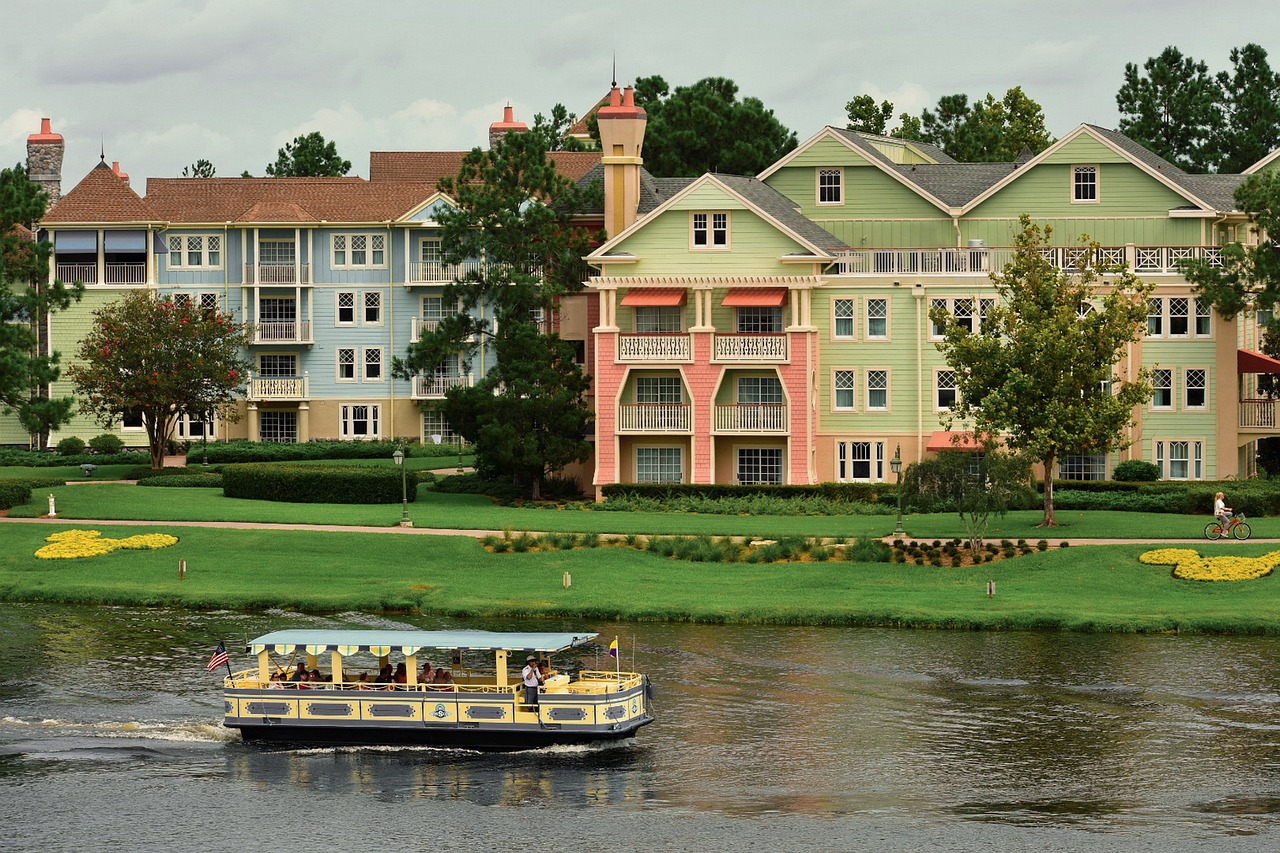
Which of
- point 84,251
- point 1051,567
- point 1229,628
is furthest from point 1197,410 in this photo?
point 84,251

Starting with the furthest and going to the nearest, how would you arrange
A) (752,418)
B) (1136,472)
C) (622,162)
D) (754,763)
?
(622,162) → (752,418) → (1136,472) → (754,763)

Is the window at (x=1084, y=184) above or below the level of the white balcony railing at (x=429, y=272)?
above

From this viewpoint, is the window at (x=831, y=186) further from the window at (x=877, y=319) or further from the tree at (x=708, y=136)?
the tree at (x=708, y=136)

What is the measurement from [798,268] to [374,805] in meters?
45.3

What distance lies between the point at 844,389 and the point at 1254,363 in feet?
56.2

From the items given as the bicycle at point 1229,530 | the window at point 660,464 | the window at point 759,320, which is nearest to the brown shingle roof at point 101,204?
the window at point 660,464

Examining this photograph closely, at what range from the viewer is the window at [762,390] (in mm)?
79312

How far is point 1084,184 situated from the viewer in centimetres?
8512

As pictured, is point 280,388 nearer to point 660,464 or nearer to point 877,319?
point 660,464

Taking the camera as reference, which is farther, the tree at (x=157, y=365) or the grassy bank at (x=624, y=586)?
the tree at (x=157, y=365)

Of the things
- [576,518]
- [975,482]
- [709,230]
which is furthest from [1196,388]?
[576,518]

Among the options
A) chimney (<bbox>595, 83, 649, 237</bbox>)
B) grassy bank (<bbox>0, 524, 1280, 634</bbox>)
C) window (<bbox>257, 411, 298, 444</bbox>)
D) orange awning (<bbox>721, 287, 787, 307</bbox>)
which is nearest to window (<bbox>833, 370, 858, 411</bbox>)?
orange awning (<bbox>721, 287, 787, 307</bbox>)

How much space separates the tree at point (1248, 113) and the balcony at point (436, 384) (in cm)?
4992

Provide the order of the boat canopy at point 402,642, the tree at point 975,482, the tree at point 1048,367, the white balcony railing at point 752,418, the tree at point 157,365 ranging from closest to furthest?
1. the boat canopy at point 402,642
2. the tree at point 975,482
3. the tree at point 1048,367
4. the white balcony railing at point 752,418
5. the tree at point 157,365
